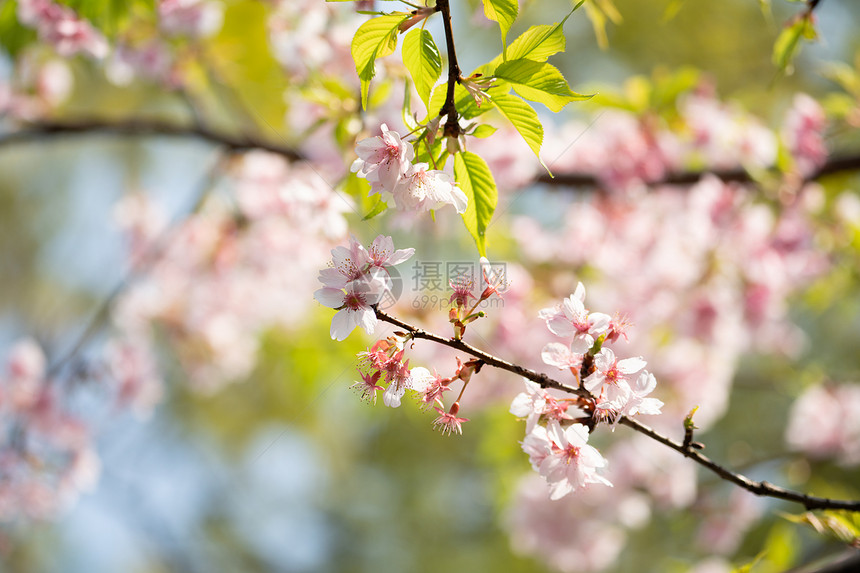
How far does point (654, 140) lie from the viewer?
1940 millimetres

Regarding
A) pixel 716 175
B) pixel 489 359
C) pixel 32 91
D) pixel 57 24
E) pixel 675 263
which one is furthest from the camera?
pixel 675 263

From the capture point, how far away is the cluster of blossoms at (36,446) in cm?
170

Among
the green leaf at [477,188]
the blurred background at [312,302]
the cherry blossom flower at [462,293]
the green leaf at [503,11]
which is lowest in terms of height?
the blurred background at [312,302]

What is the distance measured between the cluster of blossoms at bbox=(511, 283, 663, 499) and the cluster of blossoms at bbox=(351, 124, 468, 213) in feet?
0.53

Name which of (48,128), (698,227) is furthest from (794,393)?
(48,128)

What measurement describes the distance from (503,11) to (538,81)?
0.24ft

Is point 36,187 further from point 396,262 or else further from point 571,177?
A: point 396,262

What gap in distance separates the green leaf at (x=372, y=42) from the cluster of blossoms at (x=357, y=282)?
146 millimetres

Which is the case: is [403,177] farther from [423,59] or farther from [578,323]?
[578,323]

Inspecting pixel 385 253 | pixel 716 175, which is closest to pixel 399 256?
pixel 385 253

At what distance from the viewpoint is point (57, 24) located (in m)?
1.20

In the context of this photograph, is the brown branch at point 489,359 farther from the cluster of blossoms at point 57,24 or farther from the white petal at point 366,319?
the cluster of blossoms at point 57,24

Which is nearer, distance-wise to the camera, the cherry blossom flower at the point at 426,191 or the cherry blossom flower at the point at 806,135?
the cherry blossom flower at the point at 426,191

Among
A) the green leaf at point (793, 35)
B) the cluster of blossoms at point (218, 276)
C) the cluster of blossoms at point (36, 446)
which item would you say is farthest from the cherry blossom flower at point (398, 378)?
the cluster of blossoms at point (36, 446)
